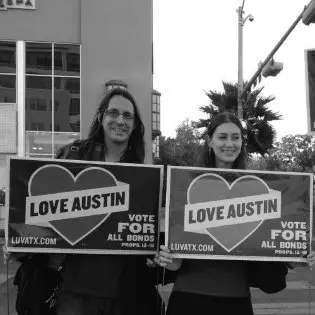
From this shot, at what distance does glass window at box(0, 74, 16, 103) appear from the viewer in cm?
1642

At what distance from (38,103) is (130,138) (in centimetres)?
1448

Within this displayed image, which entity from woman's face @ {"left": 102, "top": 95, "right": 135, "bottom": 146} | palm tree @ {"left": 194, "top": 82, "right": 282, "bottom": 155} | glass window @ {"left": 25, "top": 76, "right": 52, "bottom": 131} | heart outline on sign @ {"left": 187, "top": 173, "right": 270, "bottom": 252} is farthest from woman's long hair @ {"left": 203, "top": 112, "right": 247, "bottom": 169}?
palm tree @ {"left": 194, "top": 82, "right": 282, "bottom": 155}

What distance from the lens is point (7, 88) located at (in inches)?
648

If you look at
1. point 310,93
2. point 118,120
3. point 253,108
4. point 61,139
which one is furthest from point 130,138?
point 253,108

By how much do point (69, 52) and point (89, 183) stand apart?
50.1ft

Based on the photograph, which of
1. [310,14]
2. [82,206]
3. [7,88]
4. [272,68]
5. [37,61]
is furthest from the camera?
[37,61]

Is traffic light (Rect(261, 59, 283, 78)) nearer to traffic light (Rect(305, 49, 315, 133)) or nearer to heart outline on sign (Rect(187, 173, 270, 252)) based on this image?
traffic light (Rect(305, 49, 315, 133))

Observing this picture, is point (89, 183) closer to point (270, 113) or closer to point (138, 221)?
point (138, 221)

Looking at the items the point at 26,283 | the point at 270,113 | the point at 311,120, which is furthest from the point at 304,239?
the point at 270,113

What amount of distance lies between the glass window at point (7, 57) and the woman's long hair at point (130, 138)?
586 inches

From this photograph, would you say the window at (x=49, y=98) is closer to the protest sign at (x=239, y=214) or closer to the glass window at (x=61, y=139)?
the glass window at (x=61, y=139)

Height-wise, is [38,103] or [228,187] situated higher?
[38,103]

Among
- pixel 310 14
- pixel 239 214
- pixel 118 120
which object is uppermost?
pixel 310 14

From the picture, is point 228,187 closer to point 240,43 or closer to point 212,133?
point 212,133
